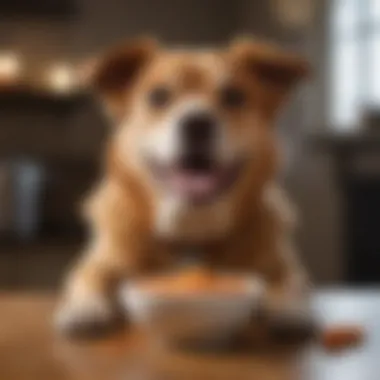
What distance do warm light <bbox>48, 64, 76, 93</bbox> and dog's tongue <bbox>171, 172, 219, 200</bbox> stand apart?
2317mm

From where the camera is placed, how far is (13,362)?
30.5 inches

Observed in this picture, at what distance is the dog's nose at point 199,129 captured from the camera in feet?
3.08

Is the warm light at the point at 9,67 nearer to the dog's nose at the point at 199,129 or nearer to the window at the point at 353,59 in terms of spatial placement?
the window at the point at 353,59

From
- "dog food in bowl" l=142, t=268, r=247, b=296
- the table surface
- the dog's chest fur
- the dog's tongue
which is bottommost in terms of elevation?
the table surface

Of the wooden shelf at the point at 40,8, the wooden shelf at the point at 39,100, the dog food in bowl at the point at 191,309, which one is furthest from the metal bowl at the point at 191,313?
the wooden shelf at the point at 40,8

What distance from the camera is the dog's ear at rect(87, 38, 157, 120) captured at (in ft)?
3.27

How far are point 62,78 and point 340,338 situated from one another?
99.3 inches

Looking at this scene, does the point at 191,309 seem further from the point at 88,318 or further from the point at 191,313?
the point at 88,318

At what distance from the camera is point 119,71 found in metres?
1.00

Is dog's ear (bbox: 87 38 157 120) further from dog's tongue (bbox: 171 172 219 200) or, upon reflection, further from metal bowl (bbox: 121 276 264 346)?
Answer: metal bowl (bbox: 121 276 264 346)

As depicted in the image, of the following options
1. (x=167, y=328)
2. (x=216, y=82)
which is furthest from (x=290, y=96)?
(x=167, y=328)

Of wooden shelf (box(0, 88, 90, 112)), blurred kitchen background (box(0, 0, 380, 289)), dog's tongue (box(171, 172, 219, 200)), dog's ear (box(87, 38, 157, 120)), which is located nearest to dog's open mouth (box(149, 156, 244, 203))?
dog's tongue (box(171, 172, 219, 200))

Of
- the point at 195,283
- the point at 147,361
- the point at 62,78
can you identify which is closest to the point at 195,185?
the point at 195,283

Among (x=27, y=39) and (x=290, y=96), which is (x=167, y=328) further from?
(x=27, y=39)
